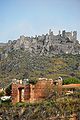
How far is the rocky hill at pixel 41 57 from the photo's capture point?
459ft

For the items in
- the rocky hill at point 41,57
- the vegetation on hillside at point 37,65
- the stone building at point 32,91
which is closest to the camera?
the stone building at point 32,91

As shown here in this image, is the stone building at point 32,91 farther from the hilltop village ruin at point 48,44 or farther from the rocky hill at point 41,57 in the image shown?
the hilltop village ruin at point 48,44

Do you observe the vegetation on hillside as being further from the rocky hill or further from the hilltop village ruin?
the hilltop village ruin

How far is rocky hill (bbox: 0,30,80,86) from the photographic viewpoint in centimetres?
14000

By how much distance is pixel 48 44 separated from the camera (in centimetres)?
18400

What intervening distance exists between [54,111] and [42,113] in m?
0.99

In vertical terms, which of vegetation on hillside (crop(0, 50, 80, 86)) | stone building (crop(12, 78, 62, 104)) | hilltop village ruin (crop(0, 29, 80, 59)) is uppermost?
hilltop village ruin (crop(0, 29, 80, 59))

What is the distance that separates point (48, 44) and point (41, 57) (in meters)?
17.9

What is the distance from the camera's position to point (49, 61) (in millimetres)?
162500

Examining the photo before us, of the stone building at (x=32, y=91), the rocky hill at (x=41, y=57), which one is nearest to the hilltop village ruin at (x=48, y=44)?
the rocky hill at (x=41, y=57)

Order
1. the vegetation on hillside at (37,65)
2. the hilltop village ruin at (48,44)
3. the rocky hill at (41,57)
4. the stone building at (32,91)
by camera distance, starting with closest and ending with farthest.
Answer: the stone building at (32,91) → the vegetation on hillside at (37,65) → the rocky hill at (41,57) → the hilltop village ruin at (48,44)

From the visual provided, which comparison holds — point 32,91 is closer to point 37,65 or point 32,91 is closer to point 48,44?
point 37,65

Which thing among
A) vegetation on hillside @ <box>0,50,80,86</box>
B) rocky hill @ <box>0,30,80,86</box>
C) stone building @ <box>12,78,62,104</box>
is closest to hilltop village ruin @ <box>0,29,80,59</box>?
rocky hill @ <box>0,30,80,86</box>

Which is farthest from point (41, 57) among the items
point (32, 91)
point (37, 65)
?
point (32, 91)
